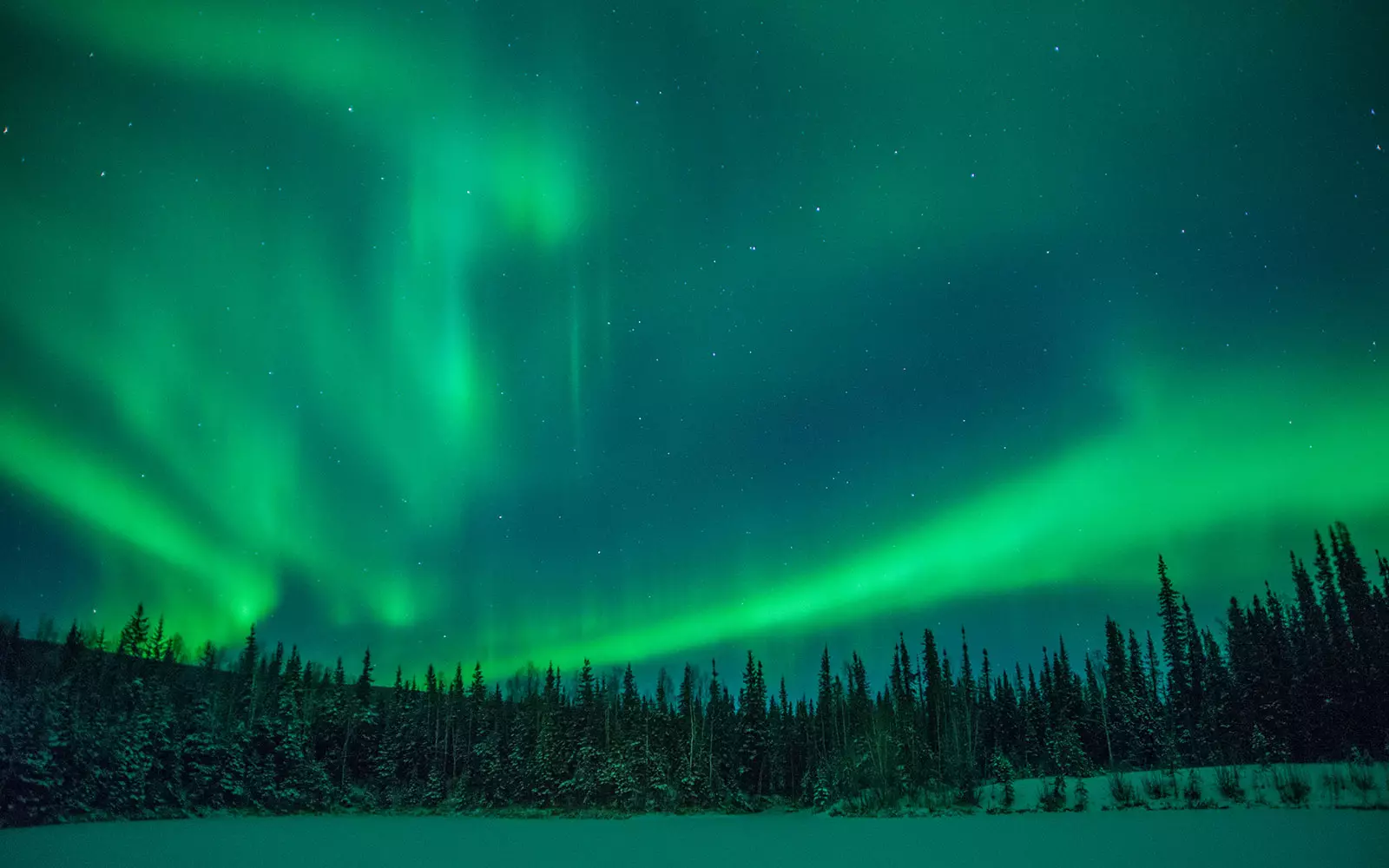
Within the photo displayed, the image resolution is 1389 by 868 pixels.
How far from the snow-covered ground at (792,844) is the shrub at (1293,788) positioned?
2194 mm

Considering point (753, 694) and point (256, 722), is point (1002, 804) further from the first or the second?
point (256, 722)

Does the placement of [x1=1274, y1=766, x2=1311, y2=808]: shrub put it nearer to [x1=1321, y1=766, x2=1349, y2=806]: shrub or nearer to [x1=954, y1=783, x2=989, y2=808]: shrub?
[x1=1321, y1=766, x2=1349, y2=806]: shrub

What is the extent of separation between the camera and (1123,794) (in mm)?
51156

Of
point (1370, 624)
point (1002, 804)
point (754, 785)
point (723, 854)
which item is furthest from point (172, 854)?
point (1370, 624)

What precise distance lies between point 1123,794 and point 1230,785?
21.7ft

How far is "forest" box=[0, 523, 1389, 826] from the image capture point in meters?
67.8

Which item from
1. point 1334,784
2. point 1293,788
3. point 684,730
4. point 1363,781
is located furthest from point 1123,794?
point 684,730

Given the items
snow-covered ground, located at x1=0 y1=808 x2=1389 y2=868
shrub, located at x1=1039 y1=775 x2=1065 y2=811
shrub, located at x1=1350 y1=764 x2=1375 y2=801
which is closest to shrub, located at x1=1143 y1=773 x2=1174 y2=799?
snow-covered ground, located at x1=0 y1=808 x2=1389 y2=868

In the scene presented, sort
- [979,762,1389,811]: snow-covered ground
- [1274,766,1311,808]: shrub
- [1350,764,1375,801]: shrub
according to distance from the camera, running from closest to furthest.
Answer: [1350,764,1375,801]: shrub, [979,762,1389,811]: snow-covered ground, [1274,766,1311,808]: shrub

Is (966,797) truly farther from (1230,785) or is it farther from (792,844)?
(792,844)

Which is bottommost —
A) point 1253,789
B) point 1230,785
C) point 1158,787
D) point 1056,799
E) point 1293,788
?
point 1056,799

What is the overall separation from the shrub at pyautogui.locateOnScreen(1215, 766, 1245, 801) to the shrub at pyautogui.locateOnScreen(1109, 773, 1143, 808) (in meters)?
4.76

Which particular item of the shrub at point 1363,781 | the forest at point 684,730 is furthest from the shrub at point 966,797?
the shrub at point 1363,781

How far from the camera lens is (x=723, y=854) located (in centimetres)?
3766
